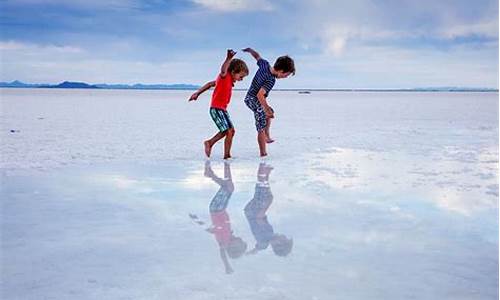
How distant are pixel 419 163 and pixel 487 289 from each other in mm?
4387

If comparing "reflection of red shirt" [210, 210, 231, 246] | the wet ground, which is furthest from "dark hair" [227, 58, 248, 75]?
"reflection of red shirt" [210, 210, 231, 246]

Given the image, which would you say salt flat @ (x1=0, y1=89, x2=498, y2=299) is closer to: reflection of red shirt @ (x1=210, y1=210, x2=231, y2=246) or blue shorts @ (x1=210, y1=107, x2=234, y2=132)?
reflection of red shirt @ (x1=210, y1=210, x2=231, y2=246)

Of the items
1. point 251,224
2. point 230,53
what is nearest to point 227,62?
point 230,53

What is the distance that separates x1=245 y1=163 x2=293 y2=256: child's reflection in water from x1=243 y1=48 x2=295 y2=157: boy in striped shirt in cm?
196

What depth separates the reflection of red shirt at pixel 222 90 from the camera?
24.7 feet

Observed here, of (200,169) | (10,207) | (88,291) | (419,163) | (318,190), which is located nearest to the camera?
(88,291)

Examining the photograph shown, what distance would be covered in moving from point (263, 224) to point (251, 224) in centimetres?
8

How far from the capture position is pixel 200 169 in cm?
647

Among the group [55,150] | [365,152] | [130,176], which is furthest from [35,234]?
[365,152]

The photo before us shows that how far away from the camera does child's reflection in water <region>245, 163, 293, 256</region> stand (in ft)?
11.0

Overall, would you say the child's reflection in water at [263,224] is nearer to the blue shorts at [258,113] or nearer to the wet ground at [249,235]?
Result: the wet ground at [249,235]

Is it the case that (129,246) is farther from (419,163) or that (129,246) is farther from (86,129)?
(86,129)

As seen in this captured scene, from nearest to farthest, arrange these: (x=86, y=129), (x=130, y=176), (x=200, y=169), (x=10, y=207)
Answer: (x=10, y=207) < (x=130, y=176) < (x=200, y=169) < (x=86, y=129)

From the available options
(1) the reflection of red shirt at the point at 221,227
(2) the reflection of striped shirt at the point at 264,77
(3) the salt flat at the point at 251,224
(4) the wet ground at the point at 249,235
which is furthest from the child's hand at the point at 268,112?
(1) the reflection of red shirt at the point at 221,227
